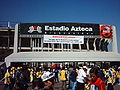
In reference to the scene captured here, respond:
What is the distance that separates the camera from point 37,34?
2728cm

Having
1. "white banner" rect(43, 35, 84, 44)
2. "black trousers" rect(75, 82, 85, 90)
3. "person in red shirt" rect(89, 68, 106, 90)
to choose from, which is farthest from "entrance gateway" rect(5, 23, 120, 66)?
"person in red shirt" rect(89, 68, 106, 90)

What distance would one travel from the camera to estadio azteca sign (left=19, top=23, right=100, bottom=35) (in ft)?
89.5

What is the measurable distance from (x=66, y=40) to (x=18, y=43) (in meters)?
7.47

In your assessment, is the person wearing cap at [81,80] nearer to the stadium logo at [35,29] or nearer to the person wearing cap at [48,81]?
the person wearing cap at [48,81]

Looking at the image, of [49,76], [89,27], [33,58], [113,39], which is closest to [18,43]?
[33,58]

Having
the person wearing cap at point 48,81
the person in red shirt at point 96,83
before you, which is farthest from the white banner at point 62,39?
the person wearing cap at point 48,81

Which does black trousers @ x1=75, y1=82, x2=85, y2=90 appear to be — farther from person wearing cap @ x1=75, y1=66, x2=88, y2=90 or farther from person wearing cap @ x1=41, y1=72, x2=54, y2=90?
person wearing cap @ x1=41, y1=72, x2=54, y2=90

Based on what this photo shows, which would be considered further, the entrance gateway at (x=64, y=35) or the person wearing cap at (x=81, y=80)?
the entrance gateway at (x=64, y=35)

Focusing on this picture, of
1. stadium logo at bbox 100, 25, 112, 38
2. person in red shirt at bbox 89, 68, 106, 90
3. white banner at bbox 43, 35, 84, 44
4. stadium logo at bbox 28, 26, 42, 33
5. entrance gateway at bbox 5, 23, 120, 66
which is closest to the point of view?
person in red shirt at bbox 89, 68, 106, 90

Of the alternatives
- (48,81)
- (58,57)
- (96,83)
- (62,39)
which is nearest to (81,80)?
(96,83)

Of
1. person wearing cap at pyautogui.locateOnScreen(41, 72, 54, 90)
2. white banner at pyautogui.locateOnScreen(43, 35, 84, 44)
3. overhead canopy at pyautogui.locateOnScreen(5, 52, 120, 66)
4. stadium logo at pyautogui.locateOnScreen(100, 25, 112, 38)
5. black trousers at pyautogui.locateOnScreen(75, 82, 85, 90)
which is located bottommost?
black trousers at pyautogui.locateOnScreen(75, 82, 85, 90)

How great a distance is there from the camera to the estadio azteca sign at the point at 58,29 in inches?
1074

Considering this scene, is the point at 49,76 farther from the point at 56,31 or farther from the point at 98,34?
the point at 98,34

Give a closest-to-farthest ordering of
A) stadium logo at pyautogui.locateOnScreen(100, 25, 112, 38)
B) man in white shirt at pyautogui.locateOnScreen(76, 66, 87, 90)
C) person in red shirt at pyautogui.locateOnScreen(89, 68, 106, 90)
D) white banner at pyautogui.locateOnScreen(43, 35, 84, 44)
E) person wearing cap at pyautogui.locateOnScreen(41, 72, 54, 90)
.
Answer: person wearing cap at pyautogui.locateOnScreen(41, 72, 54, 90)
person in red shirt at pyautogui.locateOnScreen(89, 68, 106, 90)
man in white shirt at pyautogui.locateOnScreen(76, 66, 87, 90)
white banner at pyautogui.locateOnScreen(43, 35, 84, 44)
stadium logo at pyautogui.locateOnScreen(100, 25, 112, 38)
